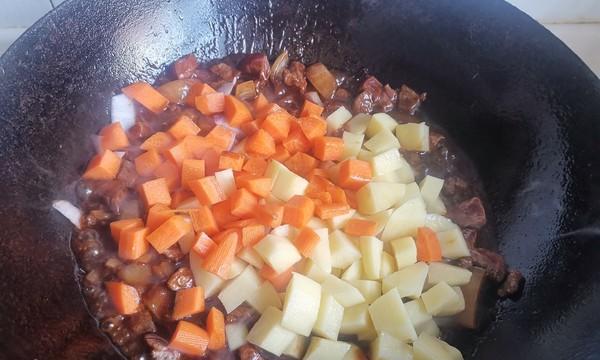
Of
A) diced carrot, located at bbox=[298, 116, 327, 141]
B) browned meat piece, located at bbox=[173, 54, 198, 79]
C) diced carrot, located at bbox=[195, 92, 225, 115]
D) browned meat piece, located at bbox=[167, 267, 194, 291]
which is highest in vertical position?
browned meat piece, located at bbox=[173, 54, 198, 79]

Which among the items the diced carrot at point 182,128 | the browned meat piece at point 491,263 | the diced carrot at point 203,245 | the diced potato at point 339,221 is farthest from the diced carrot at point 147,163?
the browned meat piece at point 491,263

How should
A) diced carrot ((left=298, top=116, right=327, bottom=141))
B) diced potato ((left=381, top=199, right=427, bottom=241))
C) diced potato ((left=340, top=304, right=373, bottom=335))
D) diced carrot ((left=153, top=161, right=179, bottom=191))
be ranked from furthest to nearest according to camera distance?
diced carrot ((left=298, top=116, right=327, bottom=141)) < diced carrot ((left=153, top=161, right=179, bottom=191)) < diced potato ((left=381, top=199, right=427, bottom=241)) < diced potato ((left=340, top=304, right=373, bottom=335))

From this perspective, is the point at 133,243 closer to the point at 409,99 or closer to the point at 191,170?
the point at 191,170

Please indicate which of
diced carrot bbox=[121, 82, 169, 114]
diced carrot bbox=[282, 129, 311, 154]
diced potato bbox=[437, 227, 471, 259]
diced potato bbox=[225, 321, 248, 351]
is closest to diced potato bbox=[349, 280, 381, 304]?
diced potato bbox=[437, 227, 471, 259]

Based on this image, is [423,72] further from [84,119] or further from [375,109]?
[84,119]

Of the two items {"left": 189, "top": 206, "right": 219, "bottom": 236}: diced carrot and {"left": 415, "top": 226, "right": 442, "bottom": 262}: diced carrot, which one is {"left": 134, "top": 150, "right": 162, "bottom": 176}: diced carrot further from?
{"left": 415, "top": 226, "right": 442, "bottom": 262}: diced carrot

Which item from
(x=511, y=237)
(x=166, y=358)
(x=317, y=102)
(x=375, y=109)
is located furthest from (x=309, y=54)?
(x=166, y=358)
